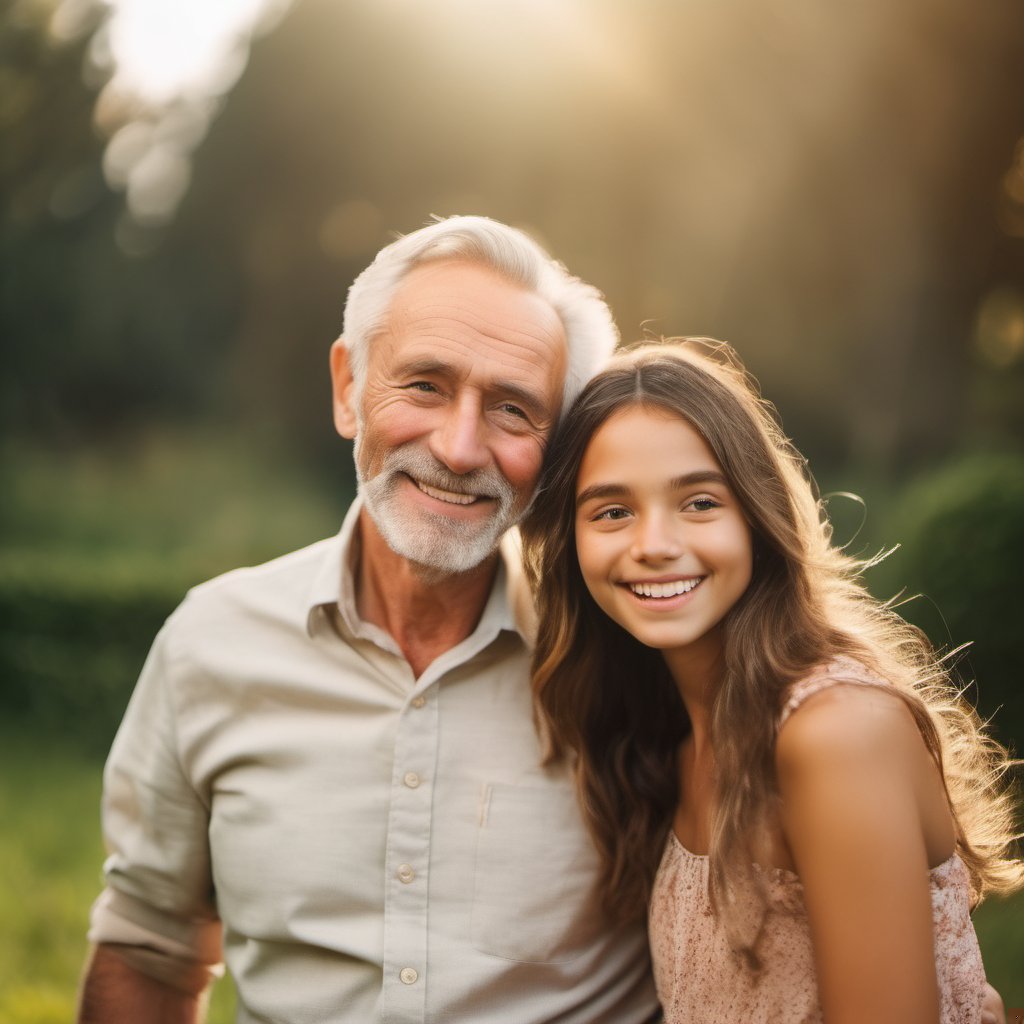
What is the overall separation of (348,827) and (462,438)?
87 centimetres

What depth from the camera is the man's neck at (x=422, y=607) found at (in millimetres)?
2441

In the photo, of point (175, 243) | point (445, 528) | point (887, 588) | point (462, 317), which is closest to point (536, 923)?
point (445, 528)

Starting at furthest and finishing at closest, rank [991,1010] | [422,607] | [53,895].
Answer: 1. [53,895]
2. [422,607]
3. [991,1010]

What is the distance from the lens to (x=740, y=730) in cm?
199

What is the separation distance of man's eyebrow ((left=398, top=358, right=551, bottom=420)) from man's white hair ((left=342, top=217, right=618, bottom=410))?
11 cm

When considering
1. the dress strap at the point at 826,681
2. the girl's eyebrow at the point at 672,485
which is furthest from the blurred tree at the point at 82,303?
the dress strap at the point at 826,681

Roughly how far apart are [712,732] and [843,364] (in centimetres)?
682

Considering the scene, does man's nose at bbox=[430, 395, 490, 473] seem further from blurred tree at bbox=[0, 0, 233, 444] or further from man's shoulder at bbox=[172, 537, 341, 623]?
blurred tree at bbox=[0, 0, 233, 444]

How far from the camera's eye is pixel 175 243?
13.3 meters

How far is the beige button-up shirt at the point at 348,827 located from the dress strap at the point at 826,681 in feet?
2.03

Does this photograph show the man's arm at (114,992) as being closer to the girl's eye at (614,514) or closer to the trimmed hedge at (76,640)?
the girl's eye at (614,514)

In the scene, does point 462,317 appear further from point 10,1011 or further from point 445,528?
point 10,1011

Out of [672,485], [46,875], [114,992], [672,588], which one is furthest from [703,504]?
[46,875]

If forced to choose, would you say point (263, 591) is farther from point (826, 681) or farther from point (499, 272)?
point (826, 681)
